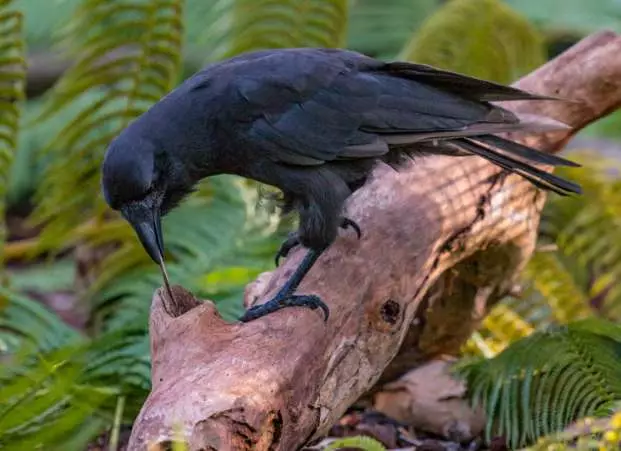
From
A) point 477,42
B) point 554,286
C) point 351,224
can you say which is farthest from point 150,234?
point 477,42

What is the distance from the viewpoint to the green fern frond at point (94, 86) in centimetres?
357

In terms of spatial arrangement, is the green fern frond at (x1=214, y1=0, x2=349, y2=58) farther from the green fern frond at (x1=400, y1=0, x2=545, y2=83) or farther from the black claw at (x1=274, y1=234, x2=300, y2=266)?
the black claw at (x1=274, y1=234, x2=300, y2=266)

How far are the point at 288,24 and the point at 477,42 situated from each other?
760 mm

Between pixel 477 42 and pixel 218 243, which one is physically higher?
pixel 477 42

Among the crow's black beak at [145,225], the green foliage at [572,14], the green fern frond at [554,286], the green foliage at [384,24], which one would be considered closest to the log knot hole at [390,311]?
the crow's black beak at [145,225]

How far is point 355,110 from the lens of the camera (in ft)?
8.18

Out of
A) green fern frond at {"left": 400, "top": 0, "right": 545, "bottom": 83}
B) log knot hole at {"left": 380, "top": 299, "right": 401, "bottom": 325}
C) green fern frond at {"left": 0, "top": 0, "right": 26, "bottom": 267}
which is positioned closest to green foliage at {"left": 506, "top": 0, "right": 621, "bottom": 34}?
green fern frond at {"left": 400, "top": 0, "right": 545, "bottom": 83}

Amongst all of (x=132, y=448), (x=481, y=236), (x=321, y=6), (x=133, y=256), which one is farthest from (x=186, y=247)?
(x=132, y=448)

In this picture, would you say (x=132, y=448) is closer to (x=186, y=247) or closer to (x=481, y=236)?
(x=481, y=236)

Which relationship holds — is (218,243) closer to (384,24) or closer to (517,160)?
(517,160)

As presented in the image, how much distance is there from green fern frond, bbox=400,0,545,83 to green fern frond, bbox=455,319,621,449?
62.7 inches

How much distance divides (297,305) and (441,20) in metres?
2.28

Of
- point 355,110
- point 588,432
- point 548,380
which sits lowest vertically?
point 548,380

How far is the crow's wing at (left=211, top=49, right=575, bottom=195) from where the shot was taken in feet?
8.01
